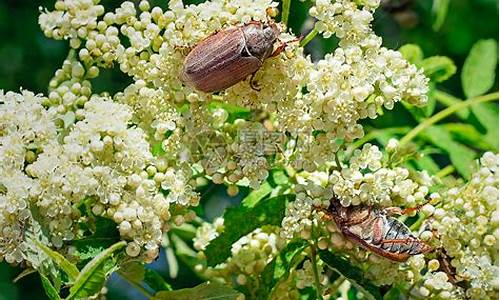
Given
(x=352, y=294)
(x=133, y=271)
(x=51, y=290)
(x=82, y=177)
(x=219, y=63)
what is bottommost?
(x=352, y=294)

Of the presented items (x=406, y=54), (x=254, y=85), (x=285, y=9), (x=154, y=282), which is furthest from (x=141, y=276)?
(x=406, y=54)

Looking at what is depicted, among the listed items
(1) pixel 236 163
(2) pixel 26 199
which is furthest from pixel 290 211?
(2) pixel 26 199

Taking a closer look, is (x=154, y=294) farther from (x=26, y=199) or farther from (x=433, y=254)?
(x=433, y=254)

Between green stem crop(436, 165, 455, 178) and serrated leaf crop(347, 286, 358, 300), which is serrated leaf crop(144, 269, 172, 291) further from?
green stem crop(436, 165, 455, 178)

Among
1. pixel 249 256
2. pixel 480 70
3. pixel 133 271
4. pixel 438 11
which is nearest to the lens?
pixel 133 271

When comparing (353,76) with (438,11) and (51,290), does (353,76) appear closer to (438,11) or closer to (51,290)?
(51,290)

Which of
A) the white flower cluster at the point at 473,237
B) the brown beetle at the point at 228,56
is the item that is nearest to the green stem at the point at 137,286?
the brown beetle at the point at 228,56

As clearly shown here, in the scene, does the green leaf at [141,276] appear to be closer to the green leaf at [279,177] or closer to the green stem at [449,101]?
the green leaf at [279,177]
